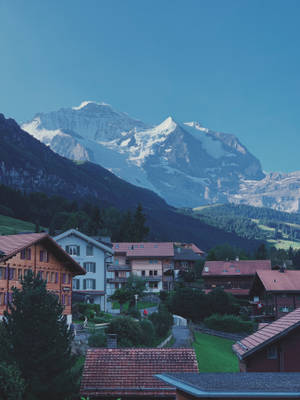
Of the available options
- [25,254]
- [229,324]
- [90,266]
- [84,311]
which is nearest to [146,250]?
[90,266]

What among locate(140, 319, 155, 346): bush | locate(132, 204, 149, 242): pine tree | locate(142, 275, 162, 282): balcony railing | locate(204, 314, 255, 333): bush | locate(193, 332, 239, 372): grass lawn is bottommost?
locate(193, 332, 239, 372): grass lawn

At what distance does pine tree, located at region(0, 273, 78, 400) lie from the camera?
25312mm

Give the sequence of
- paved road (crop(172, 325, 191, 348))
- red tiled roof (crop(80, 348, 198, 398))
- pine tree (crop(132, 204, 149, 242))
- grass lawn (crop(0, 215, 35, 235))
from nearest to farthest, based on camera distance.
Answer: red tiled roof (crop(80, 348, 198, 398)), paved road (crop(172, 325, 191, 348)), grass lawn (crop(0, 215, 35, 235)), pine tree (crop(132, 204, 149, 242))

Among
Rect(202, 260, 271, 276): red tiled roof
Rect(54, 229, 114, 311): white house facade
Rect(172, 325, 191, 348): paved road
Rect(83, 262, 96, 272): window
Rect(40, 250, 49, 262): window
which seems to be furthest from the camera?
Rect(202, 260, 271, 276): red tiled roof

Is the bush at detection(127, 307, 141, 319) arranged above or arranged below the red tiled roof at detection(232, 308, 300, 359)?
below

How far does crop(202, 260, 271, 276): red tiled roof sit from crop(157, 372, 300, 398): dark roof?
88812 millimetres

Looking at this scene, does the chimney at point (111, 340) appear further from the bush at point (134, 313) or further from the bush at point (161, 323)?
the bush at point (134, 313)

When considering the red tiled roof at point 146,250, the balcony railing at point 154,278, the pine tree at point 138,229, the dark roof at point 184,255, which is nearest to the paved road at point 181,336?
the balcony railing at point 154,278

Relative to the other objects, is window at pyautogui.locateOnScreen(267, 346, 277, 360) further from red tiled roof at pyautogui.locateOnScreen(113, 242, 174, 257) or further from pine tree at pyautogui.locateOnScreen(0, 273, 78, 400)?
red tiled roof at pyautogui.locateOnScreen(113, 242, 174, 257)

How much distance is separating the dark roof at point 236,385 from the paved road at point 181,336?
3256cm

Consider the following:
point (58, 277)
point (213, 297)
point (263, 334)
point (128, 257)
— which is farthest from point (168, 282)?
point (263, 334)

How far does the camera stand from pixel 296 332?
26422 mm

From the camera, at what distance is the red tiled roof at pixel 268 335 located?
25734mm

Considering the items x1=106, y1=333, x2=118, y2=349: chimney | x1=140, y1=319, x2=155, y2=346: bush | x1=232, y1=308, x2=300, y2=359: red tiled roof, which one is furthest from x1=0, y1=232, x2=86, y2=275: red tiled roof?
x1=232, y1=308, x2=300, y2=359: red tiled roof
